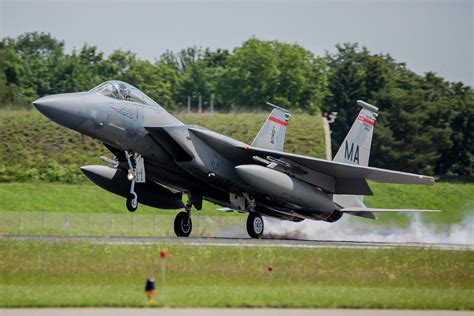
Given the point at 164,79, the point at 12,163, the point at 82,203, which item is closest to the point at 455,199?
the point at 82,203

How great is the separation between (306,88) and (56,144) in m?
29.4

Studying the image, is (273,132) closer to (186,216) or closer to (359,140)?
(359,140)

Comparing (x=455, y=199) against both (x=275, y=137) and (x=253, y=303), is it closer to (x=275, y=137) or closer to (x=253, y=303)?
(x=275, y=137)

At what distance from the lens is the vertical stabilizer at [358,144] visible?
22.0 m

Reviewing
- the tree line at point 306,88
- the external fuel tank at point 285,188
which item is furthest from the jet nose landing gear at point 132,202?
the tree line at point 306,88

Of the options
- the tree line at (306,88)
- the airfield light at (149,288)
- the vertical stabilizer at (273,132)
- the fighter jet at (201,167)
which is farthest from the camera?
the tree line at (306,88)

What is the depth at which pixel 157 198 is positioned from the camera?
68.6ft

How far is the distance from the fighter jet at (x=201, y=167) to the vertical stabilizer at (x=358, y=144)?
0.03 m

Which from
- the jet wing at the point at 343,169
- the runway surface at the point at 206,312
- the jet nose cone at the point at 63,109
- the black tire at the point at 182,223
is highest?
the jet nose cone at the point at 63,109

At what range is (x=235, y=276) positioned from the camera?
14211 millimetres

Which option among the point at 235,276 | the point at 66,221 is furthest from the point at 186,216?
the point at 66,221

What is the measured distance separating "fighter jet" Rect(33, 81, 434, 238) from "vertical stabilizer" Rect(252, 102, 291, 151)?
0.08 ft

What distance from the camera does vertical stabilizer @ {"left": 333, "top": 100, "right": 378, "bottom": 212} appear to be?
22.0 meters

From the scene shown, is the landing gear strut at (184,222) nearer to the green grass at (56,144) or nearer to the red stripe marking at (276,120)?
the red stripe marking at (276,120)
